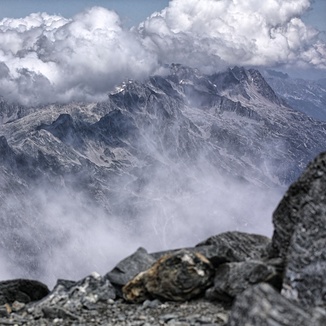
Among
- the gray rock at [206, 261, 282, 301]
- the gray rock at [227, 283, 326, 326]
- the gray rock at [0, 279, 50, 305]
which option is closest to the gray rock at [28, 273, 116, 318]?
the gray rock at [0, 279, 50, 305]

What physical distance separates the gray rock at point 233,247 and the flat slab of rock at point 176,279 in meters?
0.92

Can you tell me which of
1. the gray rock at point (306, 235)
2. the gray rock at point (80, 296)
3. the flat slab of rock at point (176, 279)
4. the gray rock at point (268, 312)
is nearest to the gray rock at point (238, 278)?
the flat slab of rock at point (176, 279)

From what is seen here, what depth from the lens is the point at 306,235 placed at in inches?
719

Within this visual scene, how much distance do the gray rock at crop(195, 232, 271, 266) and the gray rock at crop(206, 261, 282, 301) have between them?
150 cm

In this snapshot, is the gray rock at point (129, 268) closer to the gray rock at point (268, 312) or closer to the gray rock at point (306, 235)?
the gray rock at point (306, 235)

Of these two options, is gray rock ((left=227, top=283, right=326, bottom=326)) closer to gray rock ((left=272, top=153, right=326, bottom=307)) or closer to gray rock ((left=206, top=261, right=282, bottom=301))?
gray rock ((left=272, top=153, right=326, bottom=307))

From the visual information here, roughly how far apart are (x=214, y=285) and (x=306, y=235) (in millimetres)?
5445

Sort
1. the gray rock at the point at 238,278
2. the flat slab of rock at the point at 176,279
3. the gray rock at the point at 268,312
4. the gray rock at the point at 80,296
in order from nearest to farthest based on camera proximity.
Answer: the gray rock at the point at 268,312, the gray rock at the point at 238,278, the flat slab of rock at the point at 176,279, the gray rock at the point at 80,296

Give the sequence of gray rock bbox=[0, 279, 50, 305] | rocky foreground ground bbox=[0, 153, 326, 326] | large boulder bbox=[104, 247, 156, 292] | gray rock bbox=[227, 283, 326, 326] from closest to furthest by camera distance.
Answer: gray rock bbox=[227, 283, 326, 326] → rocky foreground ground bbox=[0, 153, 326, 326] → large boulder bbox=[104, 247, 156, 292] → gray rock bbox=[0, 279, 50, 305]

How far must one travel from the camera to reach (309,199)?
19.2m

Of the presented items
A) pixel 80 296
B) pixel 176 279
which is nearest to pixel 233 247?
pixel 176 279

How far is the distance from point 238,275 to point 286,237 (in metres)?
2.93

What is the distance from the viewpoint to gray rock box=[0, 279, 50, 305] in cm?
2561

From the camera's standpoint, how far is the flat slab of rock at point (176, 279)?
22.0 metres
